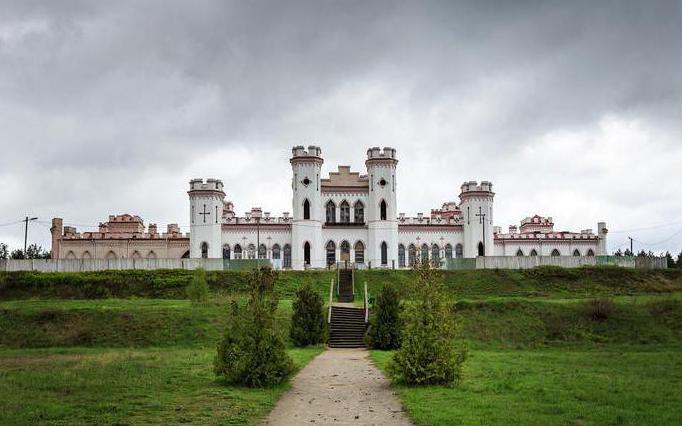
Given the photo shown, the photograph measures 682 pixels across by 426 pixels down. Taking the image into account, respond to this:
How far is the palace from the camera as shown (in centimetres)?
6125

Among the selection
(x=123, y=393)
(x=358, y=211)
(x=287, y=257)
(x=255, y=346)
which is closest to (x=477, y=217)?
(x=358, y=211)

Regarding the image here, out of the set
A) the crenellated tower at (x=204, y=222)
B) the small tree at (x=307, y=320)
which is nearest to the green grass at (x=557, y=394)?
the small tree at (x=307, y=320)

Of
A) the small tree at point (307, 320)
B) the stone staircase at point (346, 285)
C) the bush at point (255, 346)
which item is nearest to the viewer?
the bush at point (255, 346)

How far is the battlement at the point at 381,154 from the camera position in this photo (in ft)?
204

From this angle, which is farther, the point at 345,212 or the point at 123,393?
the point at 345,212

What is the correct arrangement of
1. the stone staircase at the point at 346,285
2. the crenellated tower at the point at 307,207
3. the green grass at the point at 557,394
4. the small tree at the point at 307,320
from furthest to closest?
the crenellated tower at the point at 307,207, the stone staircase at the point at 346,285, the small tree at the point at 307,320, the green grass at the point at 557,394

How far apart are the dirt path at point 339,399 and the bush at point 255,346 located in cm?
78

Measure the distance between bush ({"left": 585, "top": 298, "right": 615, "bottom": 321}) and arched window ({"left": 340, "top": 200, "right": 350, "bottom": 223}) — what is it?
105ft

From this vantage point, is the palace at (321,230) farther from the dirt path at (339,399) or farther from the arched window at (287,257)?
the dirt path at (339,399)

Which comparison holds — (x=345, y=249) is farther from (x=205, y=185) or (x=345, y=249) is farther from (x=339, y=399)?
(x=339, y=399)

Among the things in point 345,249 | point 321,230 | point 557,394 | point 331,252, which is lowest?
point 557,394

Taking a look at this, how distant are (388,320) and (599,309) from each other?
1127 centimetres

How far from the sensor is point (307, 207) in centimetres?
6159

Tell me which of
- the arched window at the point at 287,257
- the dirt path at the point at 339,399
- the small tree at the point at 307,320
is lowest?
the dirt path at the point at 339,399
